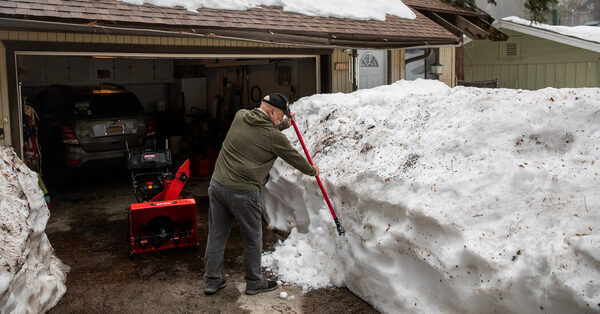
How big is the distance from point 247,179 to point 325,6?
6364 millimetres

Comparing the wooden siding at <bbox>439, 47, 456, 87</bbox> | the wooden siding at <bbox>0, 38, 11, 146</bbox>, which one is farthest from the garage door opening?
the wooden siding at <bbox>439, 47, 456, 87</bbox>

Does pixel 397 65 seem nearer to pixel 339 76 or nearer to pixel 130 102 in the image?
pixel 339 76

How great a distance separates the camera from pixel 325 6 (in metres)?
10.7

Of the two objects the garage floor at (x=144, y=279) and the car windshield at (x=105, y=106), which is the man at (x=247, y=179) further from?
the car windshield at (x=105, y=106)

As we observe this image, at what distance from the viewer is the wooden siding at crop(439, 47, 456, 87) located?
14.6 meters

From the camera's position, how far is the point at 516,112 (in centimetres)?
512

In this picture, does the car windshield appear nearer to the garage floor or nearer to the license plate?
the license plate

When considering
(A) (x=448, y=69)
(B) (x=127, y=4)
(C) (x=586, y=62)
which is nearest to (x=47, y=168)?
(B) (x=127, y=4)

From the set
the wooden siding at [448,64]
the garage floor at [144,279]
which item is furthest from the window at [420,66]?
the garage floor at [144,279]

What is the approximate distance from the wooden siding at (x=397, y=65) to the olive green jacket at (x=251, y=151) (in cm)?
792

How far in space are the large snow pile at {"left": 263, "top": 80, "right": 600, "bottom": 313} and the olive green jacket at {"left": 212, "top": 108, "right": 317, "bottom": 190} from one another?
2.85 feet

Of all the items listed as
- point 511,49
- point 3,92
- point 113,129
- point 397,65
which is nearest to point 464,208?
point 3,92

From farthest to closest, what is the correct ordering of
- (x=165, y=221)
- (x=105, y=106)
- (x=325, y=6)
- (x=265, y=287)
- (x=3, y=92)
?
(x=325, y=6), (x=105, y=106), (x=3, y=92), (x=165, y=221), (x=265, y=287)

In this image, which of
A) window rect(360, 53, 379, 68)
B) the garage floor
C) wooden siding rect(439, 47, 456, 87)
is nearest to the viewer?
the garage floor
